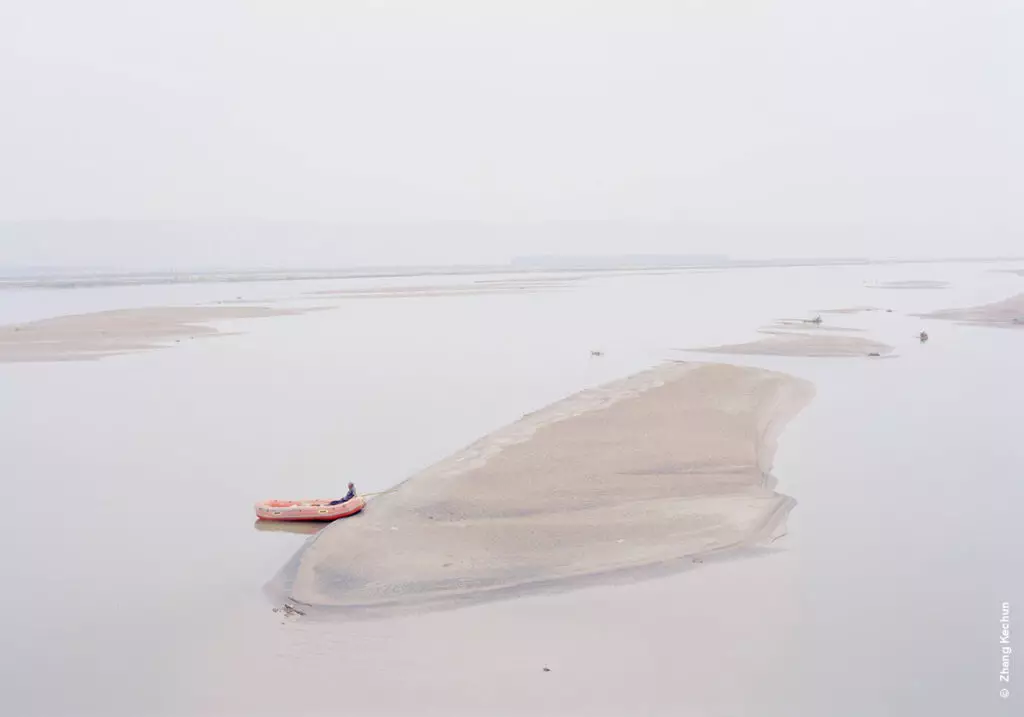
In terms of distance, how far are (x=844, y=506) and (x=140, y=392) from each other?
1459cm

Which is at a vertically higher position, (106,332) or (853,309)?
(853,309)

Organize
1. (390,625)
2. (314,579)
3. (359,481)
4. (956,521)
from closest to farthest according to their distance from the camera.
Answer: (390,625), (314,579), (956,521), (359,481)

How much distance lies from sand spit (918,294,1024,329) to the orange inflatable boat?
24.5 meters

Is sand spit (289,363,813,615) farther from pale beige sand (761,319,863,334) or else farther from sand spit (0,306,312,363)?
sand spit (0,306,312,363)

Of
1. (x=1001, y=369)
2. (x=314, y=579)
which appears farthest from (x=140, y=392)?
(x=1001, y=369)

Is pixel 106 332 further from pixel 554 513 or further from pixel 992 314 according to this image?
pixel 992 314

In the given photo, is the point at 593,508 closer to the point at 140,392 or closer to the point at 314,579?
the point at 314,579

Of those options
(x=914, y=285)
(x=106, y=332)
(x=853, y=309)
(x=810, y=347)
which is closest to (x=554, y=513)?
(x=810, y=347)

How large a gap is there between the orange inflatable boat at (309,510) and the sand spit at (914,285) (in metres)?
48.9

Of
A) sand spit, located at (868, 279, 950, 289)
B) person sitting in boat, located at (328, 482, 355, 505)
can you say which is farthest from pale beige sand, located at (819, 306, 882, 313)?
person sitting in boat, located at (328, 482, 355, 505)

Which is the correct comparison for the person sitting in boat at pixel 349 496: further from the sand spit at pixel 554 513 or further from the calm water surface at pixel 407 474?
the calm water surface at pixel 407 474

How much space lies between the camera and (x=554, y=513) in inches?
372

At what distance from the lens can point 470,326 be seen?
31.3 m

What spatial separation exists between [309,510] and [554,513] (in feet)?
9.57
